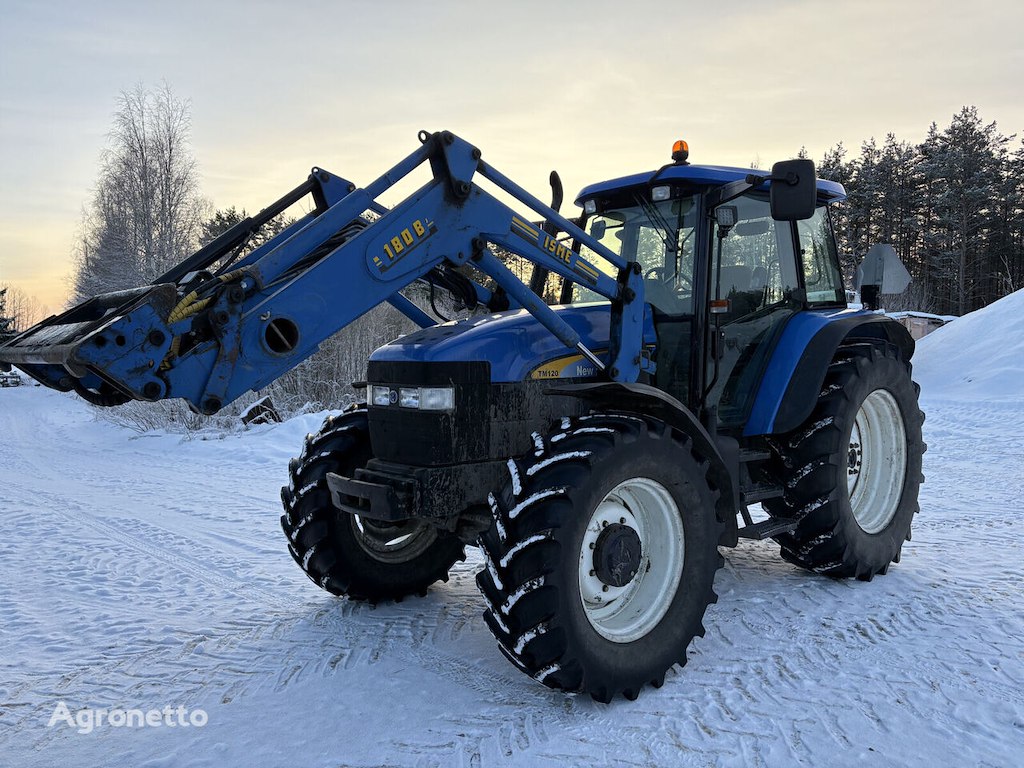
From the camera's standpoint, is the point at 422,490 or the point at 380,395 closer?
the point at 422,490

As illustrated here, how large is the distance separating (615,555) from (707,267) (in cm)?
170

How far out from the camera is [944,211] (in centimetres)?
3969

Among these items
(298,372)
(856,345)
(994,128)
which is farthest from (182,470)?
(994,128)

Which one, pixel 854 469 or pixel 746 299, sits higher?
pixel 746 299

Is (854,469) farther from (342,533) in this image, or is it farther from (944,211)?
(944,211)

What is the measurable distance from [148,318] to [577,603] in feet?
6.43

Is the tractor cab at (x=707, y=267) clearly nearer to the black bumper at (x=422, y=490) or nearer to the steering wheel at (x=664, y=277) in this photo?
the steering wheel at (x=664, y=277)

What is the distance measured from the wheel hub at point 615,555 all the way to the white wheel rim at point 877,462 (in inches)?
90.6

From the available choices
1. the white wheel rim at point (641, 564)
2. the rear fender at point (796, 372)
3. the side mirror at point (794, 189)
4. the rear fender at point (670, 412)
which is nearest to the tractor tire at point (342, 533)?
the white wheel rim at point (641, 564)

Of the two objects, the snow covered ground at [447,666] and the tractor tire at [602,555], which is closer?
the snow covered ground at [447,666]

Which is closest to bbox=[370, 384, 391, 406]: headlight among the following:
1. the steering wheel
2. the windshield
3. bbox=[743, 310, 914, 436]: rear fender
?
the windshield

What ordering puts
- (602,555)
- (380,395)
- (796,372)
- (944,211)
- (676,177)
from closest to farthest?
(602,555) → (380,395) → (676,177) → (796,372) → (944,211)

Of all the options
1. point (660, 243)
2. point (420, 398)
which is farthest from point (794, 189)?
point (420, 398)

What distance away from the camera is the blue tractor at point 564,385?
3.06 m
